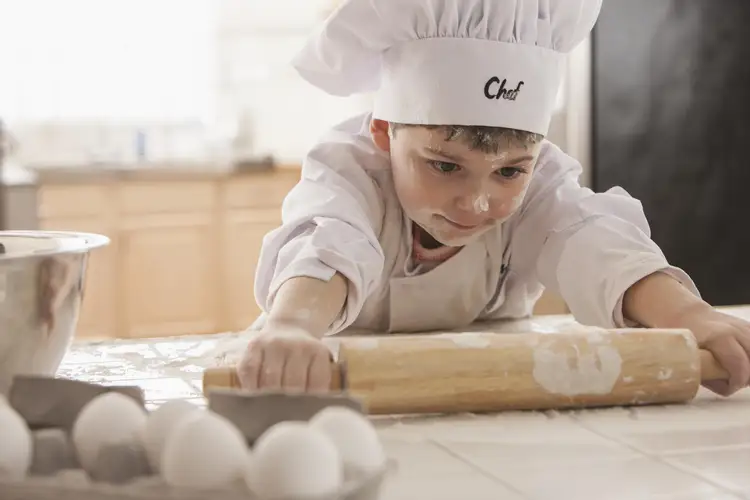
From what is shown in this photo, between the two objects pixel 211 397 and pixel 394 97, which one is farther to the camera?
pixel 394 97

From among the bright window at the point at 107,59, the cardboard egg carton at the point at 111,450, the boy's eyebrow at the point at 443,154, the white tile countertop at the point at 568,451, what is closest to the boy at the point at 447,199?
the boy's eyebrow at the point at 443,154

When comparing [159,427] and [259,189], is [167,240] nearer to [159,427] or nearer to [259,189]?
[259,189]

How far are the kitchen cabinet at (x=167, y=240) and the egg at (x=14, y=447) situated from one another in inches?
105

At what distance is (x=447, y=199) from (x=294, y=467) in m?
0.63

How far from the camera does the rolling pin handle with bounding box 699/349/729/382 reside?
28.6 inches

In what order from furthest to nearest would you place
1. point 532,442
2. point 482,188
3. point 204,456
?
1. point 482,188
2. point 532,442
3. point 204,456

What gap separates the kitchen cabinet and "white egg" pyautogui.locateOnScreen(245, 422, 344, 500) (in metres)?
2.73

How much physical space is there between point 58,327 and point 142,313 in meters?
2.57

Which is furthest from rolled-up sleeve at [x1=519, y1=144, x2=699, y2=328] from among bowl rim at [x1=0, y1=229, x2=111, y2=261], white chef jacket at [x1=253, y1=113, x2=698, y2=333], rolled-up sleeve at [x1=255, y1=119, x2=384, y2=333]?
bowl rim at [x1=0, y1=229, x2=111, y2=261]

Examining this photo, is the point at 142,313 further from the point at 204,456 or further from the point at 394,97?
the point at 204,456

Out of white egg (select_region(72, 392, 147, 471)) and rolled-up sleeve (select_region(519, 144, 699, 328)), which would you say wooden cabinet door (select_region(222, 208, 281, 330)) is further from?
white egg (select_region(72, 392, 147, 471))

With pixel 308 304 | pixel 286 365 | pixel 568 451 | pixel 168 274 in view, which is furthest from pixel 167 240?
pixel 568 451

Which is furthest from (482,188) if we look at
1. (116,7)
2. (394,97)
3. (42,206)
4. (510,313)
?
(116,7)

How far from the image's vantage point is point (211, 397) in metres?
0.44
